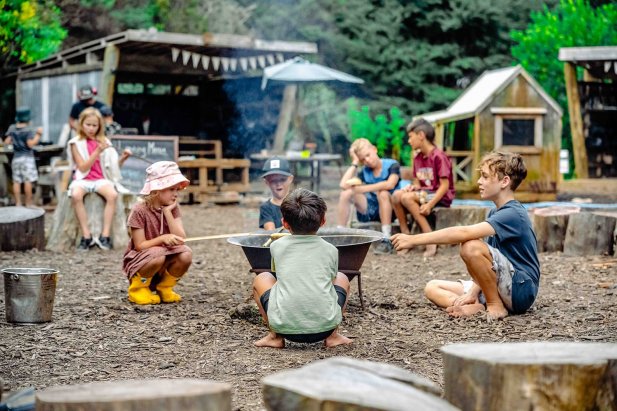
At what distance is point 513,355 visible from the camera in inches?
129

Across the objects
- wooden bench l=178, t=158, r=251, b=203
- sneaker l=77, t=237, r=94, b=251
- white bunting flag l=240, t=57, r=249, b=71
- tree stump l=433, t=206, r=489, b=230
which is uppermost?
white bunting flag l=240, t=57, r=249, b=71

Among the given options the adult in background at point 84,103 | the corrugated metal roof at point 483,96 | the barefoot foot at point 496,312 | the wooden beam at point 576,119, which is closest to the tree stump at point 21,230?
the adult in background at point 84,103

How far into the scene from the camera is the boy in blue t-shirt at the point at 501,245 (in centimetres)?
576

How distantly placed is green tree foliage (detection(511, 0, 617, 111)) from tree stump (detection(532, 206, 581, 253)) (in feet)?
33.9

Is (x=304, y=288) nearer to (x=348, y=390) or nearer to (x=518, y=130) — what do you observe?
(x=348, y=390)

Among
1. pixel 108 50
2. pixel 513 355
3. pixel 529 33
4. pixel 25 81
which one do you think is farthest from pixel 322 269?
pixel 529 33

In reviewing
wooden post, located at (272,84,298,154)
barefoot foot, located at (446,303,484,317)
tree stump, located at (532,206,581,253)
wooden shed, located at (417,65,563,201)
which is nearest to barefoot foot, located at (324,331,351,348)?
barefoot foot, located at (446,303,484,317)

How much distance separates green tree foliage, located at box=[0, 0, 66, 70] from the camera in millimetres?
14445

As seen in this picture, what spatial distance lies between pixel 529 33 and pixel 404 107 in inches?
167

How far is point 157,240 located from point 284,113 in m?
11.9

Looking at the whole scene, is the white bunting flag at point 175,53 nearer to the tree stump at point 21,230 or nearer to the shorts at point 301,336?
the tree stump at point 21,230

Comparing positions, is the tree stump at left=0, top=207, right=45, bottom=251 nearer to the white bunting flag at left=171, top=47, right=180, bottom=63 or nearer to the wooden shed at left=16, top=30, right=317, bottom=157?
the wooden shed at left=16, top=30, right=317, bottom=157

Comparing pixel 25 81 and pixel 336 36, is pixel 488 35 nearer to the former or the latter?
pixel 336 36

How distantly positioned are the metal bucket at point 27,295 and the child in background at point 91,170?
12.6 ft
